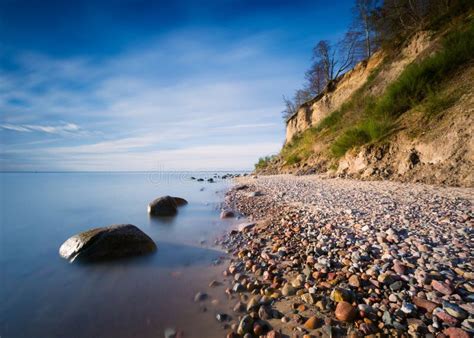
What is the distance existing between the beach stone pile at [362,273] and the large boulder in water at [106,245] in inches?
58.0

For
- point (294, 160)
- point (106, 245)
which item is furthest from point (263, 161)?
point (106, 245)

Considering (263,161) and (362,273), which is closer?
(362,273)

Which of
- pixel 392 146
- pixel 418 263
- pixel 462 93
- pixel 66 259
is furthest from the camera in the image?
pixel 392 146

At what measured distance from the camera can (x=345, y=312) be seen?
157 centimetres

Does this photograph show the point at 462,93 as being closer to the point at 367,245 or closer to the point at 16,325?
the point at 367,245

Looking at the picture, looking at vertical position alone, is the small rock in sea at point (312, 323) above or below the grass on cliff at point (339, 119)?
below

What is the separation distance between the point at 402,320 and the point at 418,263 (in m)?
0.80

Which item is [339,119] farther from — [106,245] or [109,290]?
[109,290]

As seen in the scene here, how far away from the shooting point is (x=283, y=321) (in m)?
1.70

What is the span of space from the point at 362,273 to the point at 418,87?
8720 mm

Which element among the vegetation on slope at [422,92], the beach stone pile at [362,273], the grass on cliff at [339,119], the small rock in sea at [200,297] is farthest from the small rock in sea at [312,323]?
the grass on cliff at [339,119]

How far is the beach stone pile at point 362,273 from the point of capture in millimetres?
1478

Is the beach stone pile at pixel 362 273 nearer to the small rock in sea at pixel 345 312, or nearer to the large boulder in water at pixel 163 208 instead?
the small rock in sea at pixel 345 312

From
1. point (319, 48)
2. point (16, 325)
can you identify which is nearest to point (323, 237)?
point (16, 325)
